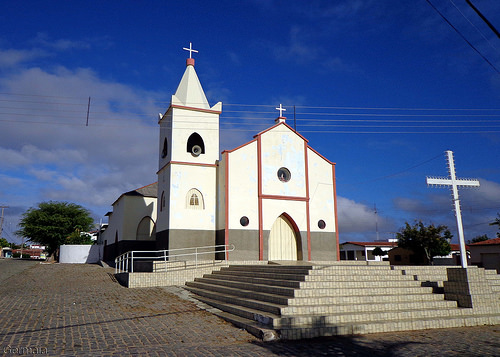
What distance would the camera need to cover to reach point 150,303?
12406mm

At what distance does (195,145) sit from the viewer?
2142 cm

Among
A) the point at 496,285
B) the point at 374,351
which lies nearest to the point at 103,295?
the point at 374,351

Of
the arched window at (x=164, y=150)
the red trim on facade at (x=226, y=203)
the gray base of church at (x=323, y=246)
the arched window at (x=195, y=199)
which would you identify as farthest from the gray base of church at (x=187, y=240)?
the gray base of church at (x=323, y=246)

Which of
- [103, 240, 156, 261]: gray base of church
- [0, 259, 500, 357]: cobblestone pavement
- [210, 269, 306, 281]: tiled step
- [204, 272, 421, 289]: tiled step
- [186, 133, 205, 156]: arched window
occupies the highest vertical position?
[186, 133, 205, 156]: arched window

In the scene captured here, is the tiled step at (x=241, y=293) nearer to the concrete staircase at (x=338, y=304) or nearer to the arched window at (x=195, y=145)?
the concrete staircase at (x=338, y=304)

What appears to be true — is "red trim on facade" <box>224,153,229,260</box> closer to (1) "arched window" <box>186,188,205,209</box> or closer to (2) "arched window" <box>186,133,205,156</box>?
(1) "arched window" <box>186,188,205,209</box>

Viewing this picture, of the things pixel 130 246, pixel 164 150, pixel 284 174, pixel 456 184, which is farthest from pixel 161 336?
pixel 130 246

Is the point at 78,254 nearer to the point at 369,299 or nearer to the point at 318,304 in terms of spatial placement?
the point at 318,304

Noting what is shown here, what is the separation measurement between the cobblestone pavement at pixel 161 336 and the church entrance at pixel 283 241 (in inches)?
335

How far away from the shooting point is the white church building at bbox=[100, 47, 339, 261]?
19875mm

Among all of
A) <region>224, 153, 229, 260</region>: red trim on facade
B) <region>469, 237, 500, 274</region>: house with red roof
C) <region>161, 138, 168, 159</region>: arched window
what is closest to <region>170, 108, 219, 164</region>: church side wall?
<region>161, 138, 168, 159</region>: arched window

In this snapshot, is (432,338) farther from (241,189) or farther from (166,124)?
(166,124)

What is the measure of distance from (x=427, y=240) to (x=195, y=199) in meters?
21.1

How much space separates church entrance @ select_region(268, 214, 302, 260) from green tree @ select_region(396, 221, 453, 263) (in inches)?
639
